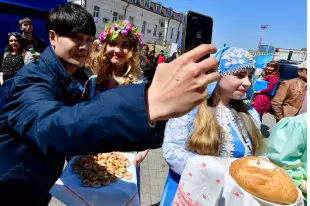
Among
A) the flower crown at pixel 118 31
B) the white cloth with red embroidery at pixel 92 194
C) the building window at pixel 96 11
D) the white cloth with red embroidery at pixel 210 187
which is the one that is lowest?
the white cloth with red embroidery at pixel 92 194

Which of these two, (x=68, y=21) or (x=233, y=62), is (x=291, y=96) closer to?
(x=233, y=62)

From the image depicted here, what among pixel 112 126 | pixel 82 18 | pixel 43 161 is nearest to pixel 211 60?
pixel 112 126

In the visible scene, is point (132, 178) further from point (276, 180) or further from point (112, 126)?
point (112, 126)

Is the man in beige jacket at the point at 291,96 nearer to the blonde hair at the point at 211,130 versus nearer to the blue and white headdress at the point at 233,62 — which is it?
the blonde hair at the point at 211,130

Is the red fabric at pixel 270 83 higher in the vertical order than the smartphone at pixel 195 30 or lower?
lower

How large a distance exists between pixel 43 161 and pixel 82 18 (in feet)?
2.42

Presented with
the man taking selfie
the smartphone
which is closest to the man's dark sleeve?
the man taking selfie

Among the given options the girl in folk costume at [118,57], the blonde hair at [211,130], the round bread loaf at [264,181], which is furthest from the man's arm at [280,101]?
the round bread loaf at [264,181]

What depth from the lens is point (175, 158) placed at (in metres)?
1.67

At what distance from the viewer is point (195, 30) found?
1061mm

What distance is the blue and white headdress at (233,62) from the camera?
1725 mm

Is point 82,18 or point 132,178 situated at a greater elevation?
point 82,18

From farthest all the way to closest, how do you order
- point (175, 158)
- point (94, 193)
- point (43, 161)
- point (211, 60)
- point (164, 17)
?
point (164, 17) < point (175, 158) < point (94, 193) < point (43, 161) < point (211, 60)

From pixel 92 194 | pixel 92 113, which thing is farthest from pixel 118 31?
pixel 92 113
